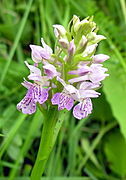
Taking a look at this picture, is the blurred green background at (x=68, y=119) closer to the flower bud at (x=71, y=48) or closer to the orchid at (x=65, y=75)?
the orchid at (x=65, y=75)

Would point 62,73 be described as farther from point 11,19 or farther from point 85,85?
point 11,19

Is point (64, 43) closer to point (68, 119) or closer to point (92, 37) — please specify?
point (92, 37)

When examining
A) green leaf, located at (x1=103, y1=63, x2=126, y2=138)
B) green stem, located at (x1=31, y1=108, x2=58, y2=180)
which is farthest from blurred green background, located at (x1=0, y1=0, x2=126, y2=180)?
green stem, located at (x1=31, y1=108, x2=58, y2=180)

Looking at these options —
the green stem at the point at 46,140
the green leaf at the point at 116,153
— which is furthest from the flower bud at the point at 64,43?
the green leaf at the point at 116,153

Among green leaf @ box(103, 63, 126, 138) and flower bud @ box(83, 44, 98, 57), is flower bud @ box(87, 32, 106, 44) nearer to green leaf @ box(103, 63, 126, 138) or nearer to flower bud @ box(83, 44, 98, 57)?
flower bud @ box(83, 44, 98, 57)

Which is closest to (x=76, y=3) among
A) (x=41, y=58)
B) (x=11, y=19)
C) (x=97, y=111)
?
(x=11, y=19)
